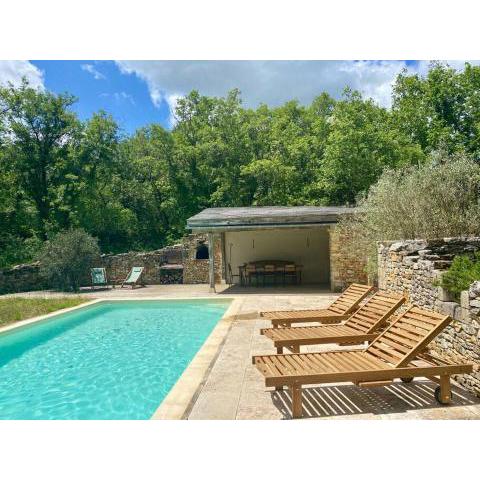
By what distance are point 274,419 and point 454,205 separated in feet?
26.6

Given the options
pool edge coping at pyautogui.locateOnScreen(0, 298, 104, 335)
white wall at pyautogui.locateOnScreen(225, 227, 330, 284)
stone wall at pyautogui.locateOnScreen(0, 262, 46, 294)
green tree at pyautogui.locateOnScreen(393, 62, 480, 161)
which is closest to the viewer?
pool edge coping at pyautogui.locateOnScreen(0, 298, 104, 335)

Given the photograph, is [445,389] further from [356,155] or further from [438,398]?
[356,155]

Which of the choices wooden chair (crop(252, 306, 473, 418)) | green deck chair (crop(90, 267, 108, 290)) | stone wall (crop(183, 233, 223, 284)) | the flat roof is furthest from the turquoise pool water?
stone wall (crop(183, 233, 223, 284))

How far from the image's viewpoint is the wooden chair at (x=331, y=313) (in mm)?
7520

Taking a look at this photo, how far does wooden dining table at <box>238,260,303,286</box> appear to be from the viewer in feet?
58.0

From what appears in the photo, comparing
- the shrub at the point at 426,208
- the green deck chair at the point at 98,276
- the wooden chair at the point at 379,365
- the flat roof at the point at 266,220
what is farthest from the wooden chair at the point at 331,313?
the green deck chair at the point at 98,276

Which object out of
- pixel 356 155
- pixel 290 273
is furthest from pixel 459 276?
pixel 356 155

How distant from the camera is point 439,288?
590 cm

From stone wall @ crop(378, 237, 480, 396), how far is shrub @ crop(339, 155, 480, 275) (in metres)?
1.51

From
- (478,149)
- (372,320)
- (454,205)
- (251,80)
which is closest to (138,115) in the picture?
(251,80)

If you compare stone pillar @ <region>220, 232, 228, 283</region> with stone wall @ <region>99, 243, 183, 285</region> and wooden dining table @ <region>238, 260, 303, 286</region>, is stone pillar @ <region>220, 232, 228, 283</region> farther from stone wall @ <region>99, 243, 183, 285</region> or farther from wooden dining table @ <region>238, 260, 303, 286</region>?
stone wall @ <region>99, 243, 183, 285</region>

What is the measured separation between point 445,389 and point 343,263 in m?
9.77

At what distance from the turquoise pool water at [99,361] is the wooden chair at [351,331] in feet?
5.79

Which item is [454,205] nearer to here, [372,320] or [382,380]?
[372,320]
